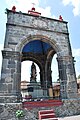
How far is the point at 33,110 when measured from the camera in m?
6.95

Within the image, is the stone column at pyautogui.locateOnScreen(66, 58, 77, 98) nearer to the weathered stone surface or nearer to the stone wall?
the weathered stone surface

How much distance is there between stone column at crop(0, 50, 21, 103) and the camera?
6.89 metres

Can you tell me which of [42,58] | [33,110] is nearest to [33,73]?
[42,58]

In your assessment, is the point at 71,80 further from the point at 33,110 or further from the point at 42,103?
the point at 33,110

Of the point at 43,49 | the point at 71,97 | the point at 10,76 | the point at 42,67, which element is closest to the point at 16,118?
the point at 10,76

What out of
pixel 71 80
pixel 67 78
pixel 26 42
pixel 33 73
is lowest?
pixel 71 80

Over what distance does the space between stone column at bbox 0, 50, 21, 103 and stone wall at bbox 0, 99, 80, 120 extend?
35cm

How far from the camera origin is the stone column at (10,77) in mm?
6887

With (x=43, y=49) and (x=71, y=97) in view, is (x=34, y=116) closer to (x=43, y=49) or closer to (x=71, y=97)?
(x=71, y=97)

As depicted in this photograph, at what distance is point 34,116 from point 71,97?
252 centimetres

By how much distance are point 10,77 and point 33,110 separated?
82.0 inches

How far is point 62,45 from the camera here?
9125 millimetres

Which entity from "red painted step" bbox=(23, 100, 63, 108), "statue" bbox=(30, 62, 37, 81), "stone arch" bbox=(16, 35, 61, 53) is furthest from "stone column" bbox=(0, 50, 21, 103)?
"statue" bbox=(30, 62, 37, 81)

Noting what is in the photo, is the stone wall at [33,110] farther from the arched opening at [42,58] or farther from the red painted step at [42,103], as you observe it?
the arched opening at [42,58]
